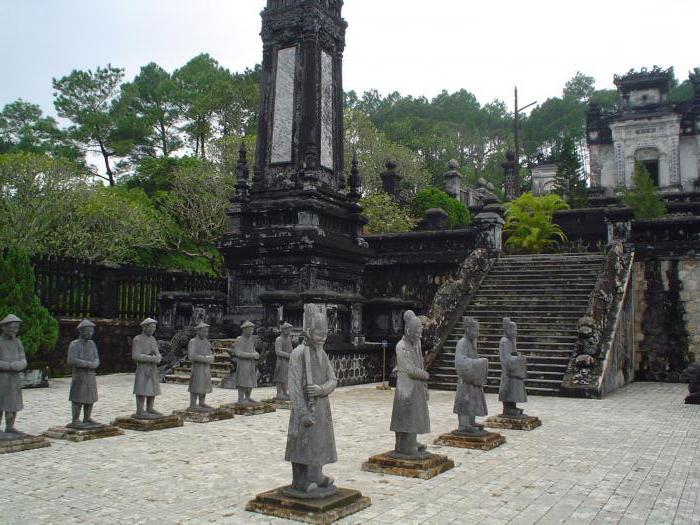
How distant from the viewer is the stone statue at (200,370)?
1017cm

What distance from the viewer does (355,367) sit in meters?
15.6

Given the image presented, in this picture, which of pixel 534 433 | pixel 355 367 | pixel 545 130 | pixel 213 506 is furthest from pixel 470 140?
pixel 213 506

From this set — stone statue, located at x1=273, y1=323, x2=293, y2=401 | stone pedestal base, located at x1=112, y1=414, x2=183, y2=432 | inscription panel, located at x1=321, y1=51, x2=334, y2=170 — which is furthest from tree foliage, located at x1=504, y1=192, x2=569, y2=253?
stone pedestal base, located at x1=112, y1=414, x2=183, y2=432

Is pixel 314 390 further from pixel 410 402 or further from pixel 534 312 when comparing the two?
pixel 534 312

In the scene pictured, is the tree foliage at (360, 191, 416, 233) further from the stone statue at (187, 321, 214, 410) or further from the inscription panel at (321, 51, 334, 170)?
the stone statue at (187, 321, 214, 410)

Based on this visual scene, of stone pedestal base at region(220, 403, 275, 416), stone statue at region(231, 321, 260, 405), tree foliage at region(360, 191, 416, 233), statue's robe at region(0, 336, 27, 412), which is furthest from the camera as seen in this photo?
tree foliage at region(360, 191, 416, 233)

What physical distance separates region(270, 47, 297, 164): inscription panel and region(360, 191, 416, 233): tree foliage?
1122 cm

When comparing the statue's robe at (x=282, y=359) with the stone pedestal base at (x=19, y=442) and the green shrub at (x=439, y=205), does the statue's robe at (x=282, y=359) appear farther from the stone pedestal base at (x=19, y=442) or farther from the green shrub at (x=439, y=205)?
the green shrub at (x=439, y=205)

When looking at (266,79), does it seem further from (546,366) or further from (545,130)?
(545,130)

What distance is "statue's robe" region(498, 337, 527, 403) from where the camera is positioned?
9586mm

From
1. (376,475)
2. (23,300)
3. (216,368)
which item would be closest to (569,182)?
(216,368)

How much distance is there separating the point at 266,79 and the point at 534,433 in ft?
41.7

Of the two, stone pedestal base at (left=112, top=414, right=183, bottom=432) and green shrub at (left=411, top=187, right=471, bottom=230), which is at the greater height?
green shrub at (left=411, top=187, right=471, bottom=230)

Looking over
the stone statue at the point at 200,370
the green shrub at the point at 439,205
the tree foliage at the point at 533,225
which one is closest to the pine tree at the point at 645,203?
the tree foliage at the point at 533,225
